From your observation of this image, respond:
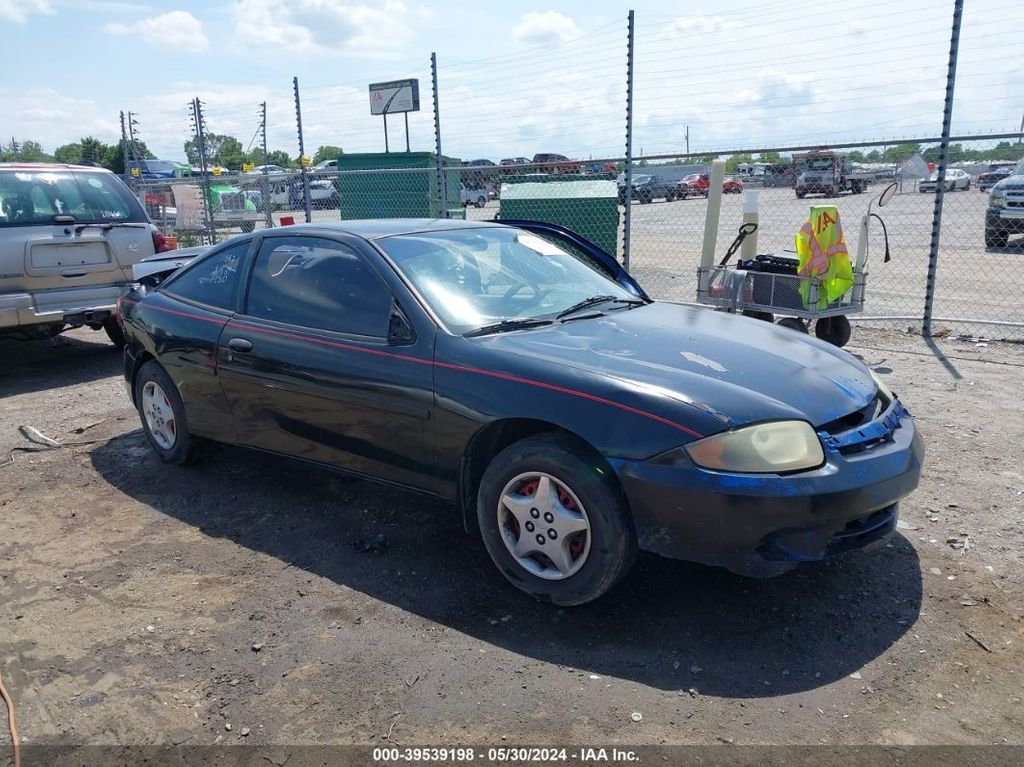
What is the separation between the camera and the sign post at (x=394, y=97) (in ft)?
47.1

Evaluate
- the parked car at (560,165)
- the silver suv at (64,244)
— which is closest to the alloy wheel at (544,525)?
the silver suv at (64,244)

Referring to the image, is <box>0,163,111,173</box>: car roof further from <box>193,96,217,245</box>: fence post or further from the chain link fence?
<box>193,96,217,245</box>: fence post

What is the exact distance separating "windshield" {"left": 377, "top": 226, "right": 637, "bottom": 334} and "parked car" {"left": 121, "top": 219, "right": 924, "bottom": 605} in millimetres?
13

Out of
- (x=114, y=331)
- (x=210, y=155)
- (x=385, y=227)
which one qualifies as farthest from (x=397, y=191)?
(x=210, y=155)

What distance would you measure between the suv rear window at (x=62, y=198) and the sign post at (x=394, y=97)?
7.00 metres

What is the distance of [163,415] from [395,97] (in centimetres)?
1101

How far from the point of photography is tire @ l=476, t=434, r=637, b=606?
3074 millimetres

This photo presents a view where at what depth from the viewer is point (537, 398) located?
322cm

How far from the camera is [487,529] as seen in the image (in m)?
3.44

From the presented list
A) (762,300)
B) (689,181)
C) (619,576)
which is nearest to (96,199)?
(762,300)

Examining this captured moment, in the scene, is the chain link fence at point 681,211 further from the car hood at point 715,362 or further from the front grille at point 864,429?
the front grille at point 864,429

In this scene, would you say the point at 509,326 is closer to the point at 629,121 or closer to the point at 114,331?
the point at 629,121

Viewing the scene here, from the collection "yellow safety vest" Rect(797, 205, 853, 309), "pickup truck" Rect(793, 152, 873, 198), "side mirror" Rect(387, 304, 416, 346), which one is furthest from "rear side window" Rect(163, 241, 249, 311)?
"pickup truck" Rect(793, 152, 873, 198)

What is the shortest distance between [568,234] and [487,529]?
218 cm
